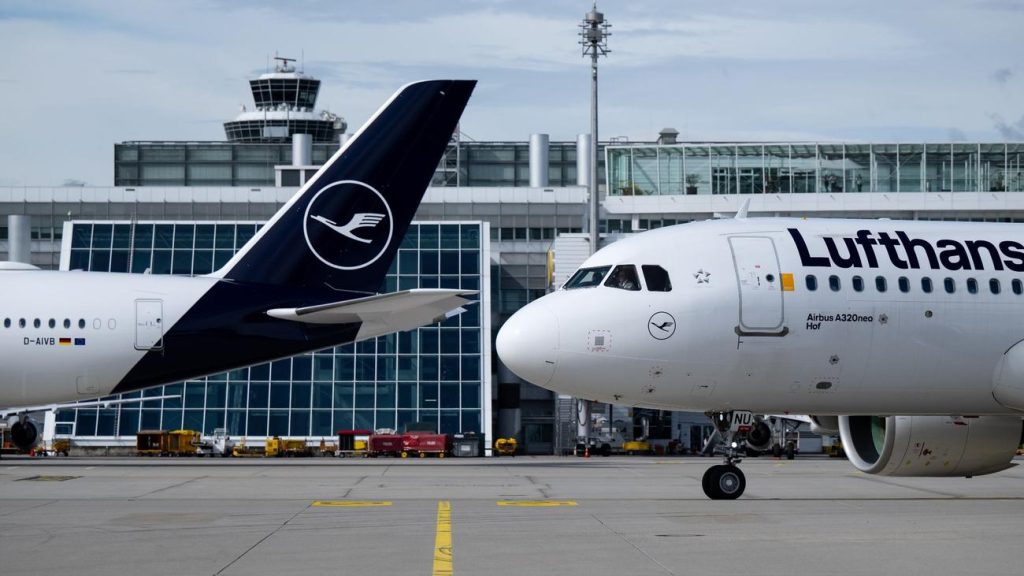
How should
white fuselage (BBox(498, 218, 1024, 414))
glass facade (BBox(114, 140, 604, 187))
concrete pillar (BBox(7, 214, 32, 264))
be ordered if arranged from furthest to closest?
glass facade (BBox(114, 140, 604, 187)), concrete pillar (BBox(7, 214, 32, 264)), white fuselage (BBox(498, 218, 1024, 414))

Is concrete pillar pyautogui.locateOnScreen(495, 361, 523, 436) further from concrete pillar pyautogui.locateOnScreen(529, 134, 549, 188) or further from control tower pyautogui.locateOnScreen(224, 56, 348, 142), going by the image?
control tower pyautogui.locateOnScreen(224, 56, 348, 142)

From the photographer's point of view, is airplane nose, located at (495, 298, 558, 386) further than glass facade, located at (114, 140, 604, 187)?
No

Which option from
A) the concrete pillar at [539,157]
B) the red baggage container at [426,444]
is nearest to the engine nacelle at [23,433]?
the red baggage container at [426,444]

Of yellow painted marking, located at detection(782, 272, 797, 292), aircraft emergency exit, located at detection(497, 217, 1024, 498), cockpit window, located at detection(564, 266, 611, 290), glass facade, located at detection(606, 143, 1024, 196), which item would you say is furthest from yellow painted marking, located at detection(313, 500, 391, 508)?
glass facade, located at detection(606, 143, 1024, 196)

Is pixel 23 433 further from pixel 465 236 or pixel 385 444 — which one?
pixel 465 236

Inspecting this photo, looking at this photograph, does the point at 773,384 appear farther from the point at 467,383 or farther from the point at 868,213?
the point at 868,213

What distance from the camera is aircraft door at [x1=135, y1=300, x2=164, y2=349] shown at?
3856 cm

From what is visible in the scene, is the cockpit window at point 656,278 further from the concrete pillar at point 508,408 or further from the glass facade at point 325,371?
the concrete pillar at point 508,408

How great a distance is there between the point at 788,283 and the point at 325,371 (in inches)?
1907

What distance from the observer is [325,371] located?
6906cm

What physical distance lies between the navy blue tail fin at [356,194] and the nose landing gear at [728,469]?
1759cm

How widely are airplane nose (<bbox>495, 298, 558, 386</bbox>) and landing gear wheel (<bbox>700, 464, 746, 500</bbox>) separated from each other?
3613 mm

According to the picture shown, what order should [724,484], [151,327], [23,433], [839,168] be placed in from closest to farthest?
[724,484]
[151,327]
[23,433]
[839,168]

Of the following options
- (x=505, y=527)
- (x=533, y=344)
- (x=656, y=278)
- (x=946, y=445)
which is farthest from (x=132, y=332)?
(x=946, y=445)
